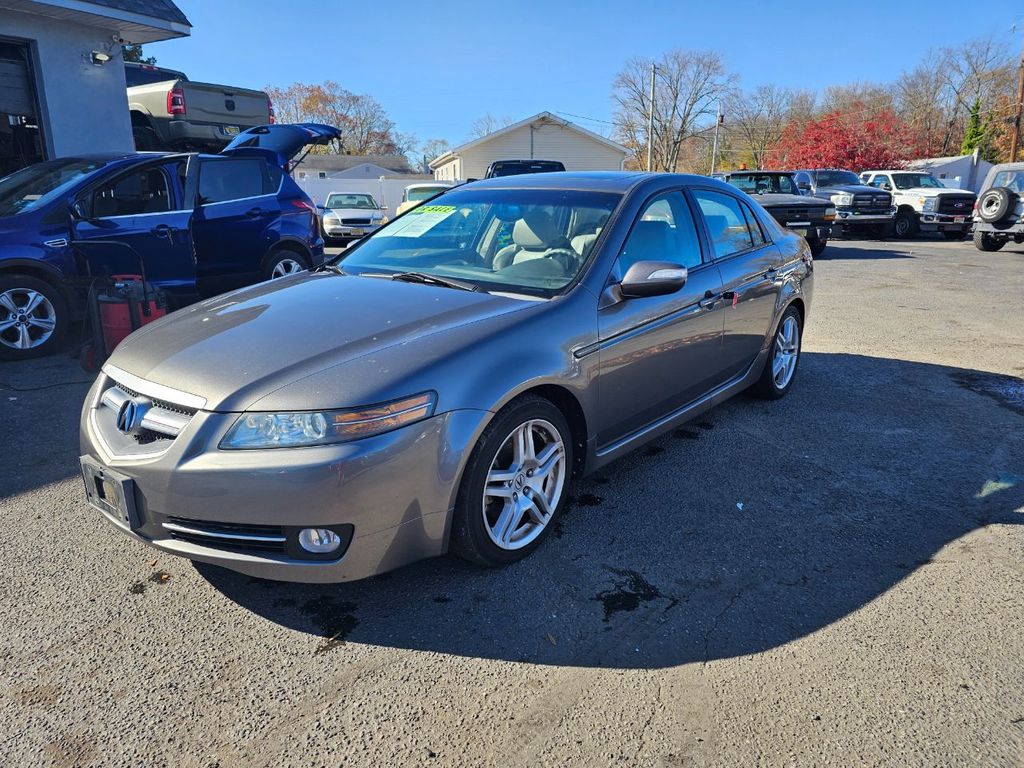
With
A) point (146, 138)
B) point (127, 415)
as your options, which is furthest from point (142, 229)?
point (146, 138)

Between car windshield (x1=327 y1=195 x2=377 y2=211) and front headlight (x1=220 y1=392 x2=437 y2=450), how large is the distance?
65.1 feet

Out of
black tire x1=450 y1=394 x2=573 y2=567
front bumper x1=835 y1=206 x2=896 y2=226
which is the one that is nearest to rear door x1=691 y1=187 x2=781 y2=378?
black tire x1=450 y1=394 x2=573 y2=567

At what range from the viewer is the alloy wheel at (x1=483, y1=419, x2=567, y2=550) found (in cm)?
284

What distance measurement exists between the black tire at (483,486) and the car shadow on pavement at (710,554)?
11 centimetres

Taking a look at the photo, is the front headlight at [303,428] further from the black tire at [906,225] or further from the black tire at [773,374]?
the black tire at [906,225]

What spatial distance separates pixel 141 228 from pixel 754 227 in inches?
207

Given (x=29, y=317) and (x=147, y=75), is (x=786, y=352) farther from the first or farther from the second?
(x=147, y=75)

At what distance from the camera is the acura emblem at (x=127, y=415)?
2574 millimetres

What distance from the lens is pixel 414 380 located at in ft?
8.06

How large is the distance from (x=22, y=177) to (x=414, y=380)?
6301 mm

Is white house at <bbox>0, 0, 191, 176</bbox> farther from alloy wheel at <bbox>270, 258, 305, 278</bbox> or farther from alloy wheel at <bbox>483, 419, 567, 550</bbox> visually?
alloy wheel at <bbox>483, 419, 567, 550</bbox>

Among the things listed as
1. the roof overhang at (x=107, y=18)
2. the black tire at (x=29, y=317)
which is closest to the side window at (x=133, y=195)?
the black tire at (x=29, y=317)

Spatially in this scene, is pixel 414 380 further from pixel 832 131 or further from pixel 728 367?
pixel 832 131

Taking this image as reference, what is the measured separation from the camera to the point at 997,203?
15477mm
